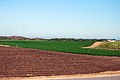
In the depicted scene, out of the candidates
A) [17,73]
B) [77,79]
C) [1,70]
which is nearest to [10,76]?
[17,73]

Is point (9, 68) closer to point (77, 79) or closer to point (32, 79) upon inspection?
point (32, 79)

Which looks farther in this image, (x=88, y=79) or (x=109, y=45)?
(x=109, y=45)

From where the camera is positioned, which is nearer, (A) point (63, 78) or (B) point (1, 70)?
(A) point (63, 78)

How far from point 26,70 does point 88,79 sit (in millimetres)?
5486

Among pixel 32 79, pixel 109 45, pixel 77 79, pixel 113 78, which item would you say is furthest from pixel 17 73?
pixel 109 45

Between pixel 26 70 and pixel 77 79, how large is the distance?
4996mm

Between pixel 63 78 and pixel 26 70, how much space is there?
13.8 ft

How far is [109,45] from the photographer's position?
68.6 m

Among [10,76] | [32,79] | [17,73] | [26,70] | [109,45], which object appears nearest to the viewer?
[32,79]

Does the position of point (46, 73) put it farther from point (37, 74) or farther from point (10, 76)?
point (10, 76)

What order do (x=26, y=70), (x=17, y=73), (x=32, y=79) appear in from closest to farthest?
(x=32, y=79) < (x=17, y=73) < (x=26, y=70)

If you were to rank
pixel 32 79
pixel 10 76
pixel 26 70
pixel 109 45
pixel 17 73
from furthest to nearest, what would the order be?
1. pixel 109 45
2. pixel 26 70
3. pixel 17 73
4. pixel 10 76
5. pixel 32 79

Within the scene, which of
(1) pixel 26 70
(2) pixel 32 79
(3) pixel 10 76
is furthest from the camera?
(1) pixel 26 70

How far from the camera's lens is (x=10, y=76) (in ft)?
57.6
